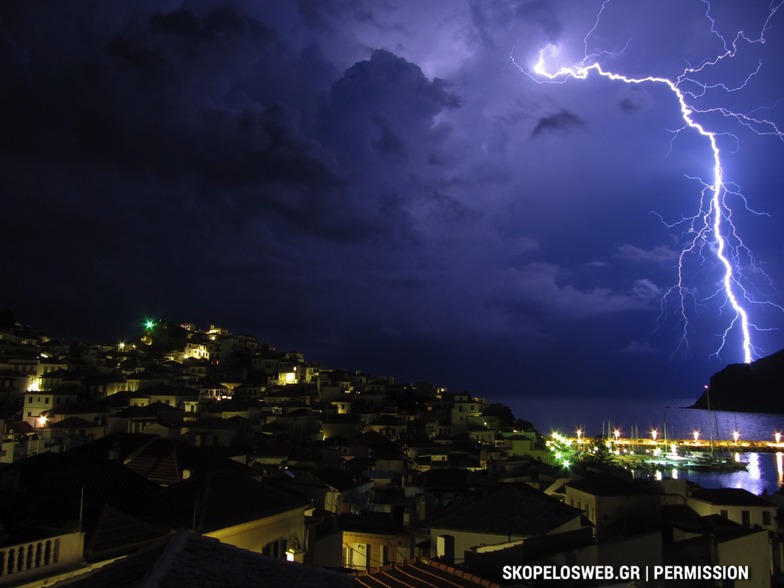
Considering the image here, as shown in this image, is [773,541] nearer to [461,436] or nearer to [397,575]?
[397,575]

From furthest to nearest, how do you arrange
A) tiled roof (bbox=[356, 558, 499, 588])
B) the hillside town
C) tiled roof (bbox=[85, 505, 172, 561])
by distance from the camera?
tiled roof (bbox=[85, 505, 172, 561]) → the hillside town → tiled roof (bbox=[356, 558, 499, 588])

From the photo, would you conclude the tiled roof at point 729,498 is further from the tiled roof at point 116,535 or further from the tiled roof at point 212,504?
the tiled roof at point 116,535

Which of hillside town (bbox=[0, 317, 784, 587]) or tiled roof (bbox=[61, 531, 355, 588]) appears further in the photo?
hillside town (bbox=[0, 317, 784, 587])

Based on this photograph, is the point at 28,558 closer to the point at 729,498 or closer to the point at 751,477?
the point at 729,498

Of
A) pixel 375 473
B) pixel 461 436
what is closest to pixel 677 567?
pixel 375 473

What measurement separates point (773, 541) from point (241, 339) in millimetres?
91498

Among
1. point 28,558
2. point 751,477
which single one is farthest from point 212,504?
point 751,477

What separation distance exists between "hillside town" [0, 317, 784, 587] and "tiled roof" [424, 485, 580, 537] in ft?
0.21

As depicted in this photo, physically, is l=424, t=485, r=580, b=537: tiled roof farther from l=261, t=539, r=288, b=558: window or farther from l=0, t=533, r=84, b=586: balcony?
l=0, t=533, r=84, b=586: balcony

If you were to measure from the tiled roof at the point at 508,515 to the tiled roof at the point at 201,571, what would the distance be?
30.5 ft

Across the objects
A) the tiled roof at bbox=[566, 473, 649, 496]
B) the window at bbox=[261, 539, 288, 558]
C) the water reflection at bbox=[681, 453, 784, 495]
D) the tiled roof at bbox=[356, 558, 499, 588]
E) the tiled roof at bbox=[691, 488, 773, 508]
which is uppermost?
the tiled roof at bbox=[356, 558, 499, 588]

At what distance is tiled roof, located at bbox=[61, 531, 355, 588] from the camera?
194 inches

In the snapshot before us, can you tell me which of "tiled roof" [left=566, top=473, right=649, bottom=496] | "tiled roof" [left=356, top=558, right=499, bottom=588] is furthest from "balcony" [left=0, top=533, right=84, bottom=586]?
A: "tiled roof" [left=566, top=473, right=649, bottom=496]

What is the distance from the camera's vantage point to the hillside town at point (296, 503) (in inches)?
342
